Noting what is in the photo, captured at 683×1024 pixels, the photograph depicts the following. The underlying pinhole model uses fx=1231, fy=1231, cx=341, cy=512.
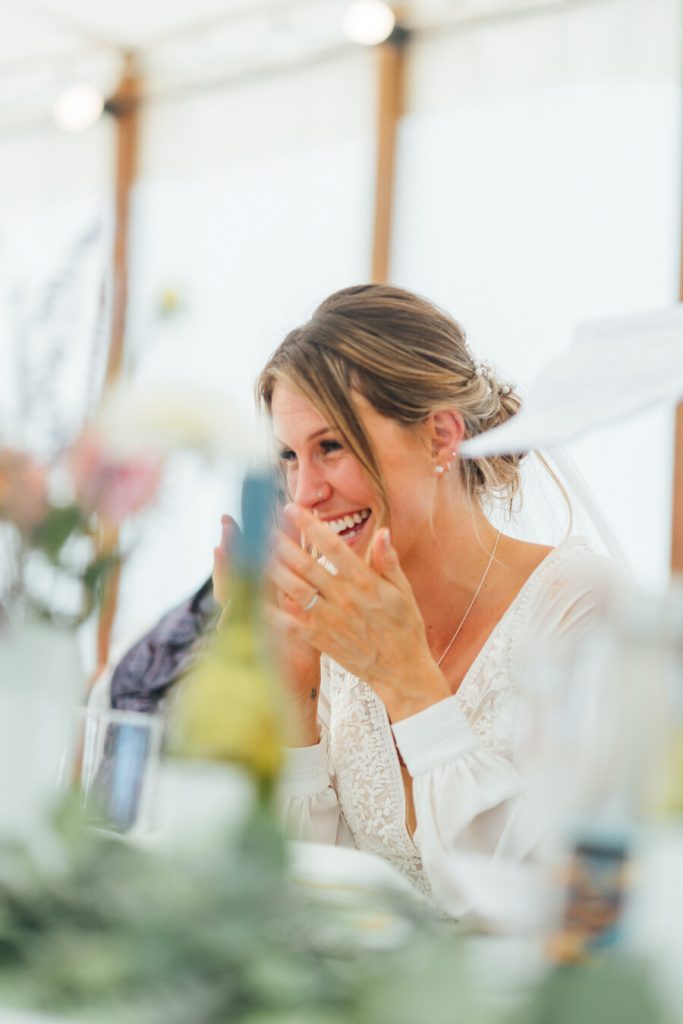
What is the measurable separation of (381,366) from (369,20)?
322 cm

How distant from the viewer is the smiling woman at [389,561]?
141cm

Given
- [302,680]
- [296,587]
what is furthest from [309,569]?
[302,680]

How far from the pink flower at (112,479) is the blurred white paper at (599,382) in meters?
0.18

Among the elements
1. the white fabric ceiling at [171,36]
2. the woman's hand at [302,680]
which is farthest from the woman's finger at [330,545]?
the white fabric ceiling at [171,36]

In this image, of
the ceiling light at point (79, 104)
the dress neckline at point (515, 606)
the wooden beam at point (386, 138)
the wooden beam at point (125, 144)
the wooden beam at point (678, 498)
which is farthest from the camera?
the wooden beam at point (125, 144)

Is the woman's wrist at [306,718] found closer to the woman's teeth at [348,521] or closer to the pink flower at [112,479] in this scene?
the woman's teeth at [348,521]

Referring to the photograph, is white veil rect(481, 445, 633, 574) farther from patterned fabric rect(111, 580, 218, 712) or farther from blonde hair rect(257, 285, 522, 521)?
patterned fabric rect(111, 580, 218, 712)

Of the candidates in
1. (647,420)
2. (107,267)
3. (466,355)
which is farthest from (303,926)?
(647,420)

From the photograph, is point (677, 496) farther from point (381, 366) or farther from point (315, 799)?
point (315, 799)

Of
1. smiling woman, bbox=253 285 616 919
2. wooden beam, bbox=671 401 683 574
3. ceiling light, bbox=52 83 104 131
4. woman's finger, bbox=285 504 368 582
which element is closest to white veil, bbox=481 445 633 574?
smiling woman, bbox=253 285 616 919

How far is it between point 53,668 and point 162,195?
514 centimetres

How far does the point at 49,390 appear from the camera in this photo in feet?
1.94

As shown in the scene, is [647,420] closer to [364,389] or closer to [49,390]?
[364,389]

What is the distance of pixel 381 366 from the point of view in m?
1.74
